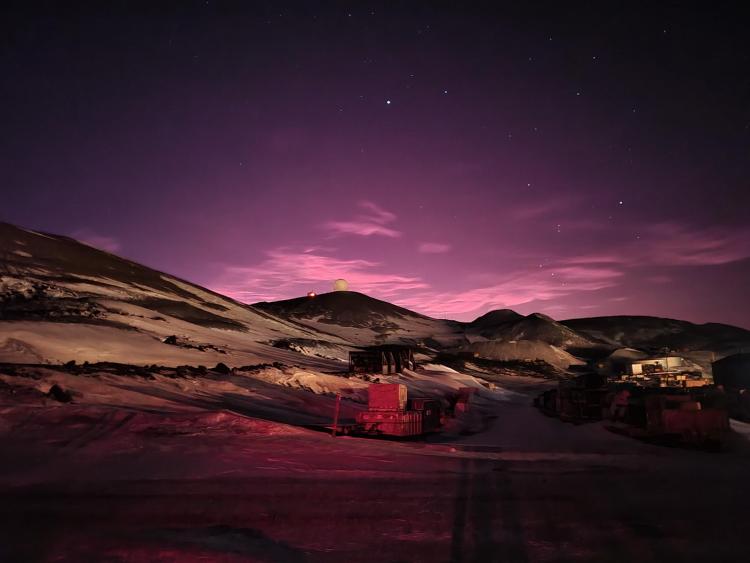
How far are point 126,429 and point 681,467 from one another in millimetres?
13765

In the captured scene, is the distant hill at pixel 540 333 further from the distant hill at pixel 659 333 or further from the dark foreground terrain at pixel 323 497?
the dark foreground terrain at pixel 323 497

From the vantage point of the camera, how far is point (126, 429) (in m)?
13.6

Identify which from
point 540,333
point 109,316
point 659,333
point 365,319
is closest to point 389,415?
point 109,316

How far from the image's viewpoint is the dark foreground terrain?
7.03m

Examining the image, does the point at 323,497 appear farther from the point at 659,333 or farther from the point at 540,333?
the point at 659,333

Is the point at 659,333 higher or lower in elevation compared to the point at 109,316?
higher

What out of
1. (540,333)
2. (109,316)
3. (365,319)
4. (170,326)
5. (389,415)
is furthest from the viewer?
(365,319)

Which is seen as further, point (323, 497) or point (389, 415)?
point (389, 415)

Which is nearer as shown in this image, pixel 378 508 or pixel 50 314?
pixel 378 508

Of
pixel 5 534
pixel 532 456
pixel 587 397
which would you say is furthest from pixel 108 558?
pixel 587 397

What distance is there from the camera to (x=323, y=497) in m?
9.38

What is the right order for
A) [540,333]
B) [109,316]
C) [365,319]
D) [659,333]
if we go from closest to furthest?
[109,316], [540,333], [365,319], [659,333]

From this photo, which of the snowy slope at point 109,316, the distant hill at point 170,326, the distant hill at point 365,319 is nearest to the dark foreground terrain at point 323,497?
the distant hill at point 170,326

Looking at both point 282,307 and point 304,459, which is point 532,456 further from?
point 282,307
